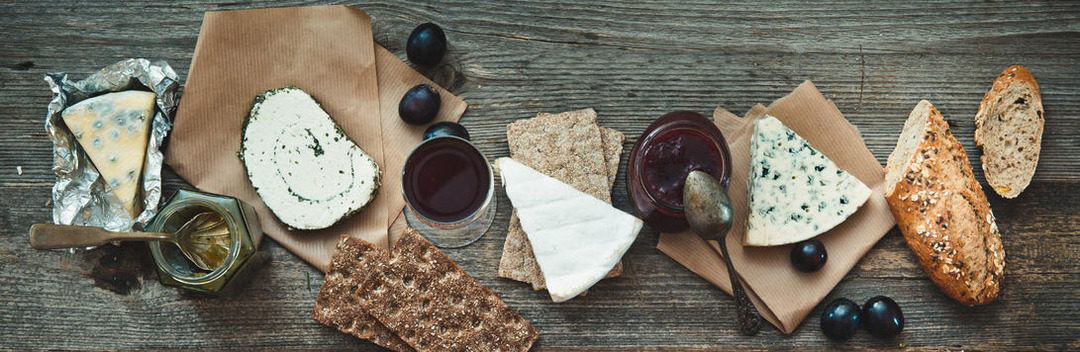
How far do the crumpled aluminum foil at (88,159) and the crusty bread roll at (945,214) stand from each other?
6.19 feet

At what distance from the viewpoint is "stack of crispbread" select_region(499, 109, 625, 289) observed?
65.3 inches

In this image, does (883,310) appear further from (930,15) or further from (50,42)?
(50,42)

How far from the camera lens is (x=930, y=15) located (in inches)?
69.5

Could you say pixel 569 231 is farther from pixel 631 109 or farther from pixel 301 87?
pixel 301 87

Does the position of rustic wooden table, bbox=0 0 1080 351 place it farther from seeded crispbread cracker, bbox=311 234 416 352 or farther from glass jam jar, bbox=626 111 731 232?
glass jam jar, bbox=626 111 731 232

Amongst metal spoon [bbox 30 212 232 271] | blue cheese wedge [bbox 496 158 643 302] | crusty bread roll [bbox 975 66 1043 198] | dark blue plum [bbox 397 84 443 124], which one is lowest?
metal spoon [bbox 30 212 232 271]

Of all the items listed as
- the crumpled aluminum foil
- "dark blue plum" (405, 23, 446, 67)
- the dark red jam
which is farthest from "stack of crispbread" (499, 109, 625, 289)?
the crumpled aluminum foil

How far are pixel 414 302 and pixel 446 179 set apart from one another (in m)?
0.34

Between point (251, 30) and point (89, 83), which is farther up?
point (251, 30)

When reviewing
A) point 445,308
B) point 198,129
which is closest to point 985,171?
point 445,308

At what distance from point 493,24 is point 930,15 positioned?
3.93 ft

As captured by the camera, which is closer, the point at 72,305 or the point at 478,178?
the point at 478,178

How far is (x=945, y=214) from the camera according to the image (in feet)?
5.30

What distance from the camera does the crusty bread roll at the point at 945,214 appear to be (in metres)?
1.62
